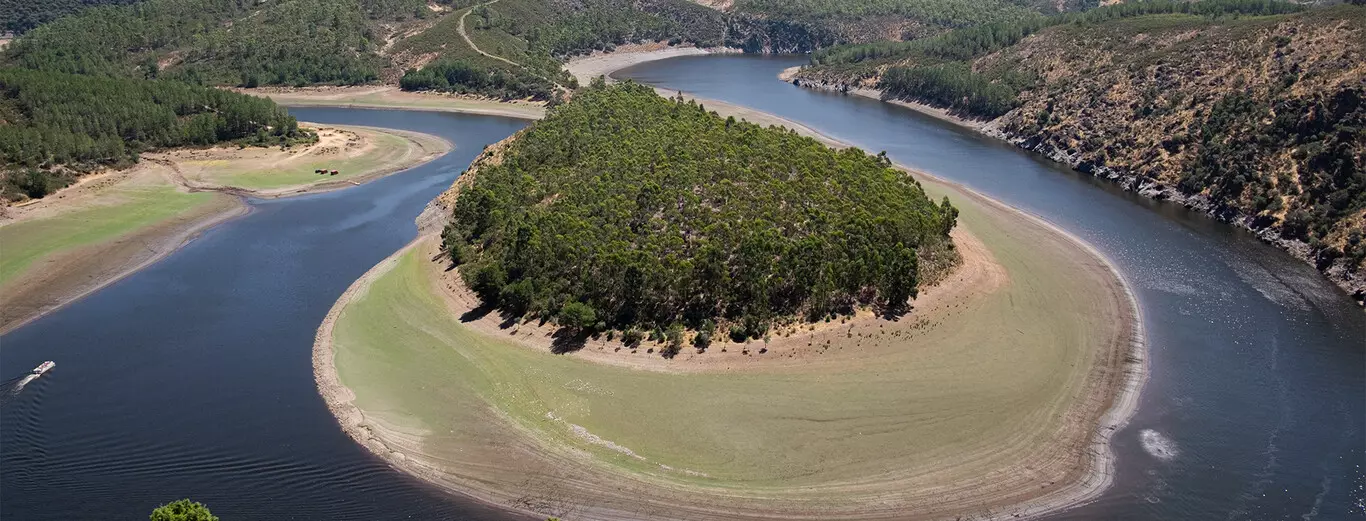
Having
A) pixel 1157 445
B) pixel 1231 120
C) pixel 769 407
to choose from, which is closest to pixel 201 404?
pixel 769 407

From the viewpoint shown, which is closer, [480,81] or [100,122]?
[100,122]

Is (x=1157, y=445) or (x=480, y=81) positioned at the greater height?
(x=1157, y=445)

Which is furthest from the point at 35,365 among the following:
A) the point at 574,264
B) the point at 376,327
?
the point at 574,264

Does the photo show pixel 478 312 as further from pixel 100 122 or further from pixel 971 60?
pixel 971 60

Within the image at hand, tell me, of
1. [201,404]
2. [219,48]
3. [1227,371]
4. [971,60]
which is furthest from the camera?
[219,48]

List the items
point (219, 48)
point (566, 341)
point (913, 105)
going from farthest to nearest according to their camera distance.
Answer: point (219, 48) → point (913, 105) → point (566, 341)

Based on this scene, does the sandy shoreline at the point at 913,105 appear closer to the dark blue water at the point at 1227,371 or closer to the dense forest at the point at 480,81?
the dark blue water at the point at 1227,371

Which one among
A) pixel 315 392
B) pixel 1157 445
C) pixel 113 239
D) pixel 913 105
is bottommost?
pixel 113 239

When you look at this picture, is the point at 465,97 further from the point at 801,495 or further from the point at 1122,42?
the point at 801,495
